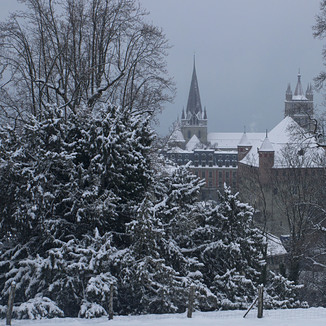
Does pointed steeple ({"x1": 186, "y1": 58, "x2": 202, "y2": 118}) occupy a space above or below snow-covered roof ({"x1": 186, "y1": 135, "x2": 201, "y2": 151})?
above

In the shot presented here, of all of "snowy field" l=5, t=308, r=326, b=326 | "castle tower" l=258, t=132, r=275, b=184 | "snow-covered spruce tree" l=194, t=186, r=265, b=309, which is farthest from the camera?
"castle tower" l=258, t=132, r=275, b=184

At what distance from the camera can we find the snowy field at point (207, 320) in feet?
31.9

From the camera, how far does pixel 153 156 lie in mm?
15781

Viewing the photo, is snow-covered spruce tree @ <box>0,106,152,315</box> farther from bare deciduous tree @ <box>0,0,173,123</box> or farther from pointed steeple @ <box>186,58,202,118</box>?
pointed steeple @ <box>186,58,202,118</box>

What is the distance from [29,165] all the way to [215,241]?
5.66 metres

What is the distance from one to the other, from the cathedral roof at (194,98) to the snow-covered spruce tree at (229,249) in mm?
130068

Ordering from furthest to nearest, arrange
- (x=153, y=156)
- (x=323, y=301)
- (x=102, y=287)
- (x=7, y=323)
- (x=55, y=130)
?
(x=323, y=301), (x=153, y=156), (x=55, y=130), (x=102, y=287), (x=7, y=323)

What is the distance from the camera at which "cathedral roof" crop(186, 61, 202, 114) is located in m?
143

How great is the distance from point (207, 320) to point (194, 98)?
136 meters

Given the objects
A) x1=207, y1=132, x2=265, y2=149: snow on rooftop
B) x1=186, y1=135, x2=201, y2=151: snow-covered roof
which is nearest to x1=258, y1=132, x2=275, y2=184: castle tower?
x1=186, y1=135, x2=201, y2=151: snow-covered roof

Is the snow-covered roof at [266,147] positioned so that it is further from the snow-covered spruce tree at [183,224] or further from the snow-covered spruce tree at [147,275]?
the snow-covered spruce tree at [147,275]

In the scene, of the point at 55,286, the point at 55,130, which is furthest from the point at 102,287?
the point at 55,130

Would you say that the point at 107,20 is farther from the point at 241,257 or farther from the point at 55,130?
the point at 241,257

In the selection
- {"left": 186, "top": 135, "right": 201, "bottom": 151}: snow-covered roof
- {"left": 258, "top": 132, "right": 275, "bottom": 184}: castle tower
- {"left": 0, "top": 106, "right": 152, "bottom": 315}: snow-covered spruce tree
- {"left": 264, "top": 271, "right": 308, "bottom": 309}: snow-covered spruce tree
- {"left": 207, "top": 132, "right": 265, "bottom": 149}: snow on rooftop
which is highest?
{"left": 207, "top": 132, "right": 265, "bottom": 149}: snow on rooftop
